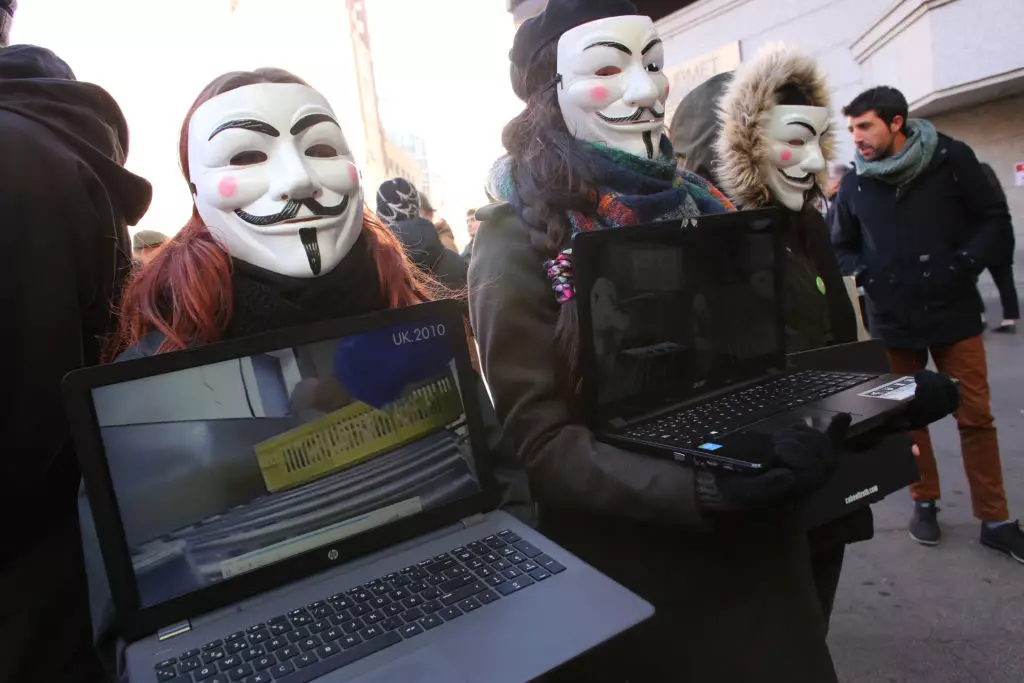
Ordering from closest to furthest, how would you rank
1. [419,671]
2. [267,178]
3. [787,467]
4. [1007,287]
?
[419,671] → [787,467] → [267,178] → [1007,287]

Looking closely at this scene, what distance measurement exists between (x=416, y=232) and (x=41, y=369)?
220cm

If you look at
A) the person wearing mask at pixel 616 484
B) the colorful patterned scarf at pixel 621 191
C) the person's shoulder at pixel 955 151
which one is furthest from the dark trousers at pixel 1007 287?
the person wearing mask at pixel 616 484

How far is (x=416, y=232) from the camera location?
3.11 metres

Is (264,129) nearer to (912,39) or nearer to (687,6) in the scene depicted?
(912,39)

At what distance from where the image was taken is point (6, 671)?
0.94 metres

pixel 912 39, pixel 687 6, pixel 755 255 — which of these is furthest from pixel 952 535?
pixel 687 6

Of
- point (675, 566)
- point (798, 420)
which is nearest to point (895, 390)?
point (798, 420)

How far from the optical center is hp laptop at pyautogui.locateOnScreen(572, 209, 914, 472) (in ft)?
3.57

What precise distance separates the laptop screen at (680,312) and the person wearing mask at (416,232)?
166 cm

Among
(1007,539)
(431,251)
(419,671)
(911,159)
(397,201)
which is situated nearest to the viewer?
(419,671)

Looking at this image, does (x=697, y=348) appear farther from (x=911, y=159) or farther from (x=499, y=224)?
(x=911, y=159)

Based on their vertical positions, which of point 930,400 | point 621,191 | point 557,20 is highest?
point 557,20

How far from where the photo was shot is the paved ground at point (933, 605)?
2.12m

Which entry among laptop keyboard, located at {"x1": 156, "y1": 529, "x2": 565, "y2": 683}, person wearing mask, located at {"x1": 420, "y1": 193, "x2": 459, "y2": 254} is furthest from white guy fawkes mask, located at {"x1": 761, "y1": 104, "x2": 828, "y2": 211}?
person wearing mask, located at {"x1": 420, "y1": 193, "x2": 459, "y2": 254}
